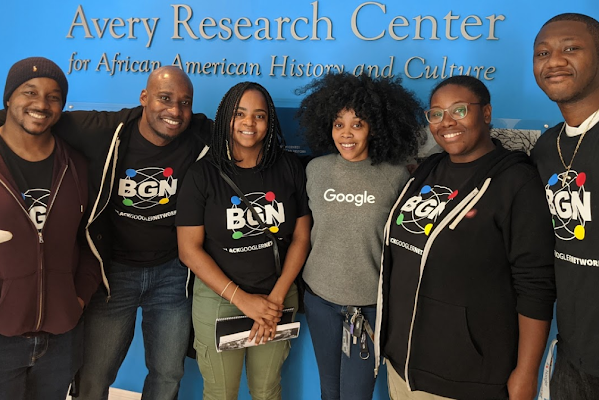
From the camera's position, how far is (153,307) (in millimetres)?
1959

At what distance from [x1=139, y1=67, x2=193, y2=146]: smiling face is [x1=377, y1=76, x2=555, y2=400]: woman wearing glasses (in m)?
1.05

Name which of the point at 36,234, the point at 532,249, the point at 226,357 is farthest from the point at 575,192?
the point at 36,234

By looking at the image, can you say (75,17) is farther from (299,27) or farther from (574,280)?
(574,280)

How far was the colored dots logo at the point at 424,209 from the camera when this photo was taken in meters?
1.39

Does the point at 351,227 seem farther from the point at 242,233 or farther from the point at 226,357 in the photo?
the point at 226,357

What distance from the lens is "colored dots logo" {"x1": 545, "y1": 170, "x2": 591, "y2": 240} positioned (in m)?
1.18

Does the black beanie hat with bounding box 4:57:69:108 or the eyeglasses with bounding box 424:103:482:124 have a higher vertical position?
the black beanie hat with bounding box 4:57:69:108

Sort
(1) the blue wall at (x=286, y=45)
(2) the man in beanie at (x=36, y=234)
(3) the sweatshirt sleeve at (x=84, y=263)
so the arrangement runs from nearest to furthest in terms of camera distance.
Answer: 1. (2) the man in beanie at (x=36, y=234)
2. (3) the sweatshirt sleeve at (x=84, y=263)
3. (1) the blue wall at (x=286, y=45)

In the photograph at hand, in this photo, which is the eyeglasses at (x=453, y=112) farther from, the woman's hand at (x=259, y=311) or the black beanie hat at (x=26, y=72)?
the black beanie hat at (x=26, y=72)

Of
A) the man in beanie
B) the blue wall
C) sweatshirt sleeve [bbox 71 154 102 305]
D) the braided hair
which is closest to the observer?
the man in beanie

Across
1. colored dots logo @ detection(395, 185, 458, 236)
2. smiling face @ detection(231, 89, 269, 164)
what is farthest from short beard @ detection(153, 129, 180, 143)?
colored dots logo @ detection(395, 185, 458, 236)

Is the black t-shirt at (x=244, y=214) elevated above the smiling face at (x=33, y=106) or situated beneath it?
situated beneath

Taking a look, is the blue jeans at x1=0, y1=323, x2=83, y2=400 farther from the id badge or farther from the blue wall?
the id badge

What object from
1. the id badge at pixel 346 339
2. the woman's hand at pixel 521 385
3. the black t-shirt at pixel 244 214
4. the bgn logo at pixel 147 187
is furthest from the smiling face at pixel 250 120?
the woman's hand at pixel 521 385
